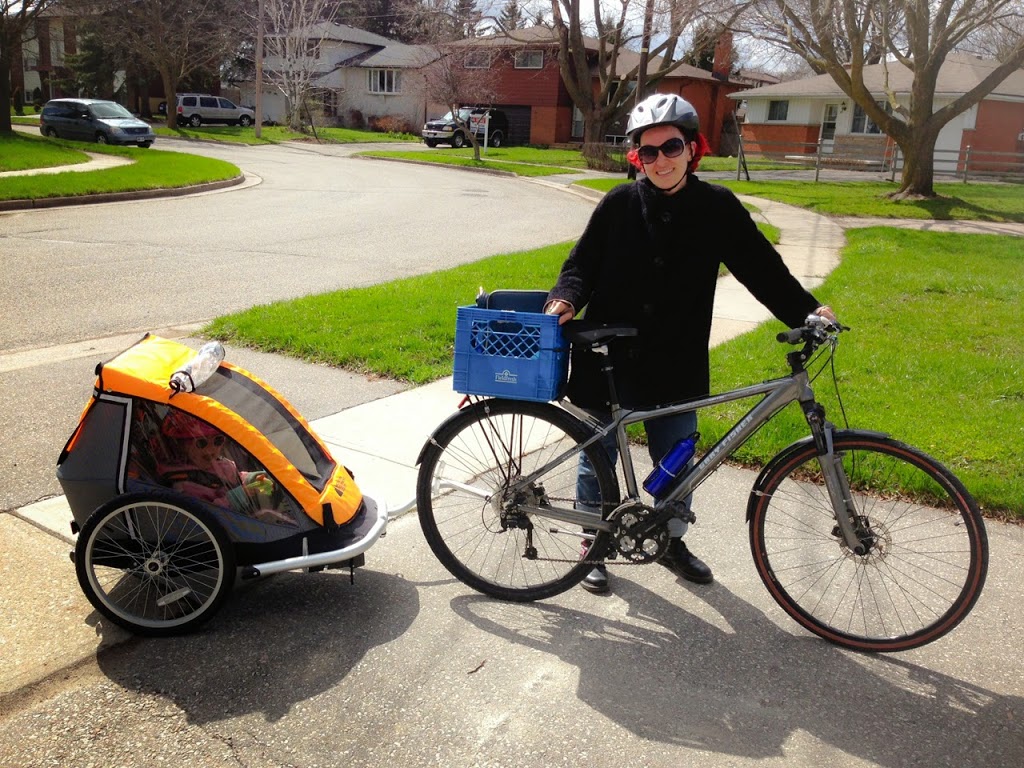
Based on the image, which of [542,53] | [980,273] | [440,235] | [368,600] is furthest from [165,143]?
[368,600]

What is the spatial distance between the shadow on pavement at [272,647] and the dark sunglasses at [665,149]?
1987 millimetres

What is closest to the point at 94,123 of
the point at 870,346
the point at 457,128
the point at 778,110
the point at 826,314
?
the point at 457,128

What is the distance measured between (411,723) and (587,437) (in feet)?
4.09

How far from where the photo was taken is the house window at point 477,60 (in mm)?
46875

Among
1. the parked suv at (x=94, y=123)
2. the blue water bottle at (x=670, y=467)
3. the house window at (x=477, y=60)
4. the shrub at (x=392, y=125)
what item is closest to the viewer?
the blue water bottle at (x=670, y=467)

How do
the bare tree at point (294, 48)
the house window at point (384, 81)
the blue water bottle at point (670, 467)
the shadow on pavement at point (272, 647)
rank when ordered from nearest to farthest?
the shadow on pavement at point (272, 647) → the blue water bottle at point (670, 467) → the bare tree at point (294, 48) → the house window at point (384, 81)

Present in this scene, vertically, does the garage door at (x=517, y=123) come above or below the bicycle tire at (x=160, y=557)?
above

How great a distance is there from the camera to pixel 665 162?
3.50 metres

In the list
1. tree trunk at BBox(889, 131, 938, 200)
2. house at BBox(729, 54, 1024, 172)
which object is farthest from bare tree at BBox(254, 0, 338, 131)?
tree trunk at BBox(889, 131, 938, 200)

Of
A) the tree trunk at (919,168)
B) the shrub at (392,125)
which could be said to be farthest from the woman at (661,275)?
the shrub at (392,125)

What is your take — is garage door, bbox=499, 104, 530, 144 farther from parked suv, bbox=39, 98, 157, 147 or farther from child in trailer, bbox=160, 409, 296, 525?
child in trailer, bbox=160, 409, 296, 525

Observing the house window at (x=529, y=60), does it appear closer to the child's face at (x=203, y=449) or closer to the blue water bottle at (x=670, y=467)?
the blue water bottle at (x=670, y=467)

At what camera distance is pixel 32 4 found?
2845 cm

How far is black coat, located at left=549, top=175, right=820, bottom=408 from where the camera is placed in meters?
3.60
